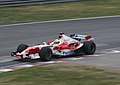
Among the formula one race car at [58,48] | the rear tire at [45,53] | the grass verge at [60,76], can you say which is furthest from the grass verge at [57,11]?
the grass verge at [60,76]

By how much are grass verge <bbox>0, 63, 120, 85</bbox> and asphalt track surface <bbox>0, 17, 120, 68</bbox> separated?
1396 millimetres

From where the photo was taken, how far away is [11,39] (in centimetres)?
1809

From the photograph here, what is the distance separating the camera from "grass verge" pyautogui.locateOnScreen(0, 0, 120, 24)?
2411 centimetres

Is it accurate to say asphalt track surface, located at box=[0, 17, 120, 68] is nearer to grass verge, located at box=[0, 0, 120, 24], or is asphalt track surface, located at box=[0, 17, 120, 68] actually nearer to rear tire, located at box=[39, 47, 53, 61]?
rear tire, located at box=[39, 47, 53, 61]

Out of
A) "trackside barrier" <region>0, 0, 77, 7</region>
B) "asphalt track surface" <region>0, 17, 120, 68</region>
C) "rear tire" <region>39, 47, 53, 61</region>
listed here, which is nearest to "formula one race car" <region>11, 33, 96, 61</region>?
"rear tire" <region>39, 47, 53, 61</region>

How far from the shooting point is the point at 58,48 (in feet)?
45.7

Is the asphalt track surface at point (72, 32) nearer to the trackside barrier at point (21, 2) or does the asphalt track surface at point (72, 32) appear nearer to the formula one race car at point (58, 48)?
the formula one race car at point (58, 48)

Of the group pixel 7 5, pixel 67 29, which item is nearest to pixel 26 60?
pixel 67 29

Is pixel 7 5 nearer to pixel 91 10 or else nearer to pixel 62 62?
pixel 91 10

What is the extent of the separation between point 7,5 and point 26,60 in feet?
42.0

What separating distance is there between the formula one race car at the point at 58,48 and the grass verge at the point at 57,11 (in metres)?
9.08

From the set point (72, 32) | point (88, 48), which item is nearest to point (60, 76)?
point (88, 48)

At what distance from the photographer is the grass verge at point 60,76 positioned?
1018 cm

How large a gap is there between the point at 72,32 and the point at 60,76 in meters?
9.13
